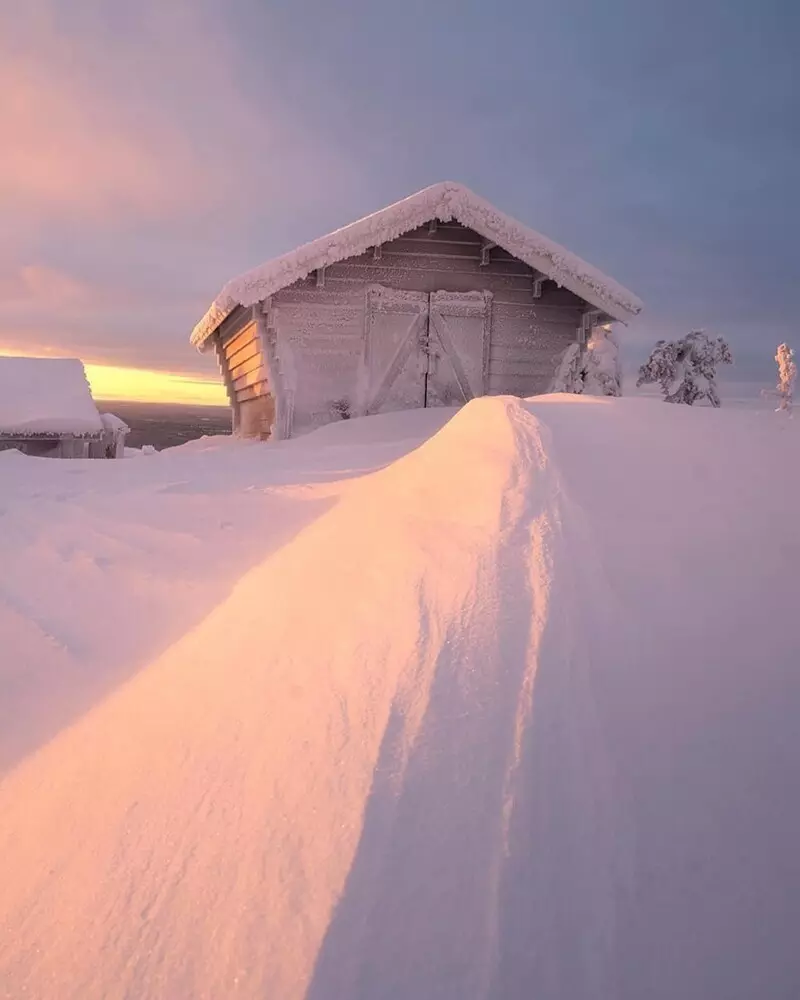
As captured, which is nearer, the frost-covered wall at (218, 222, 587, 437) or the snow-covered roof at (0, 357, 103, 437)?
the frost-covered wall at (218, 222, 587, 437)

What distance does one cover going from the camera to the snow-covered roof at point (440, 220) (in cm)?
824

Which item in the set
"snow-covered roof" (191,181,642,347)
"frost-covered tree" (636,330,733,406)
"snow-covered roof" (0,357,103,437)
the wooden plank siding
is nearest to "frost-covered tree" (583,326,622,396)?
"snow-covered roof" (191,181,642,347)

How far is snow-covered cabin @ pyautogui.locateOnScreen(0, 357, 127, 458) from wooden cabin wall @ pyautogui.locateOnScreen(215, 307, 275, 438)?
8.25 ft

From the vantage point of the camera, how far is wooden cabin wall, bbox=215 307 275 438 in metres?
9.31

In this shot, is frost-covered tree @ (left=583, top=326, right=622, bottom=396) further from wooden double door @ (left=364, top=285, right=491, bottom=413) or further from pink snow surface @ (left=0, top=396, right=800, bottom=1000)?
pink snow surface @ (left=0, top=396, right=800, bottom=1000)

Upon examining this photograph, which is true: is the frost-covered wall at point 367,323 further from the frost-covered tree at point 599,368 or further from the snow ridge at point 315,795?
the snow ridge at point 315,795

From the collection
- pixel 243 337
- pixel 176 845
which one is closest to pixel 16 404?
pixel 243 337

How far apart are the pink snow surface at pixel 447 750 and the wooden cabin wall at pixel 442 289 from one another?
660 cm

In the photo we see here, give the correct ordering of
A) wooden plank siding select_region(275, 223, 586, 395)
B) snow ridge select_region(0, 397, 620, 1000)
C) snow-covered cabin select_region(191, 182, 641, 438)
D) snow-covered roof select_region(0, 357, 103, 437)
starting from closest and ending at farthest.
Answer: snow ridge select_region(0, 397, 620, 1000), snow-covered cabin select_region(191, 182, 641, 438), wooden plank siding select_region(275, 223, 586, 395), snow-covered roof select_region(0, 357, 103, 437)

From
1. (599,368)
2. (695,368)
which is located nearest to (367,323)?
(599,368)

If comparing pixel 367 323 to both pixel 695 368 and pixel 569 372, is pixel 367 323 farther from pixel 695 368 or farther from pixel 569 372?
pixel 695 368

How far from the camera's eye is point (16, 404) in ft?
37.4

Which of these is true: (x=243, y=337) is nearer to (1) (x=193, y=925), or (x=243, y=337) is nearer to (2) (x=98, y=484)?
(2) (x=98, y=484)

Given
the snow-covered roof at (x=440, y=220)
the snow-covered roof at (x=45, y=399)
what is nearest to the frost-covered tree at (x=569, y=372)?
the snow-covered roof at (x=440, y=220)
